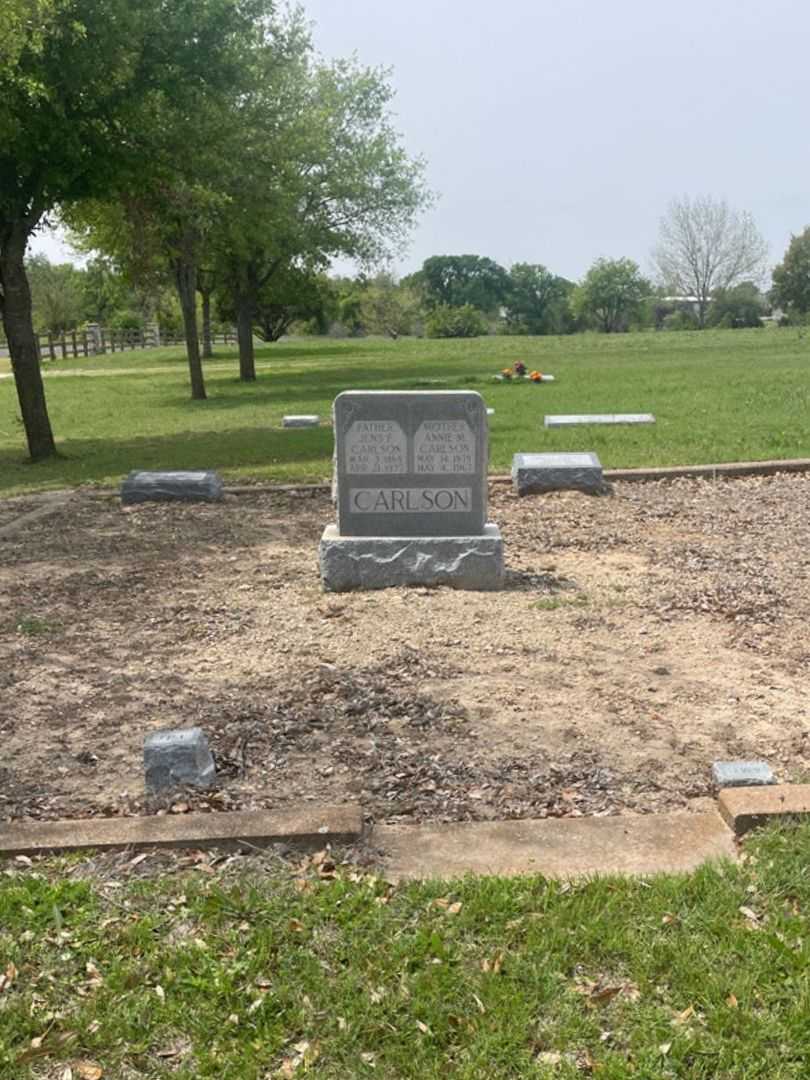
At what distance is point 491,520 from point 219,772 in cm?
513

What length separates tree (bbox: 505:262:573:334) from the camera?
3187 inches

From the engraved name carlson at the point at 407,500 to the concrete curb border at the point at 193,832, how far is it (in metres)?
3.50

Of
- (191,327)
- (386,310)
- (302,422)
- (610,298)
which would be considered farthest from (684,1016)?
(610,298)

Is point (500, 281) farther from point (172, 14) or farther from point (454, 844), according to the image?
point (454, 844)

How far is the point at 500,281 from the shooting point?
9575cm

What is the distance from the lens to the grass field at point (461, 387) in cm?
1254

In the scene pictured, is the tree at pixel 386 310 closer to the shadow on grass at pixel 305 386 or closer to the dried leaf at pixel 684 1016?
the shadow on grass at pixel 305 386

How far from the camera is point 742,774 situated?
393 cm

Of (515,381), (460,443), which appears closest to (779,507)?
(460,443)

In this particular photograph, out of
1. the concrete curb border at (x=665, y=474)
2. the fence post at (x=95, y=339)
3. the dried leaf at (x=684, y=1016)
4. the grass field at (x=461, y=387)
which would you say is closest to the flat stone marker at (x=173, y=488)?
the concrete curb border at (x=665, y=474)

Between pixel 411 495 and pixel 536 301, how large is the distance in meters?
84.2

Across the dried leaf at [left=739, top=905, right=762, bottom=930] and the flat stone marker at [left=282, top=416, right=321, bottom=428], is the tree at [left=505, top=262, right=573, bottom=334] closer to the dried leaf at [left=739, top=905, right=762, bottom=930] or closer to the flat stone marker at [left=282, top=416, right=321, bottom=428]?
the flat stone marker at [left=282, top=416, right=321, bottom=428]

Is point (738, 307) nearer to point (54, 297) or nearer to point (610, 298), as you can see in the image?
point (610, 298)

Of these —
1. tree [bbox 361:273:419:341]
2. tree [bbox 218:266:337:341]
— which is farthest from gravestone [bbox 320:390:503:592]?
tree [bbox 361:273:419:341]
